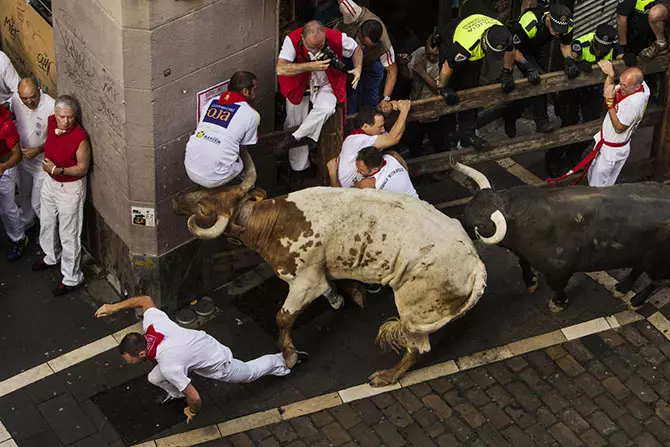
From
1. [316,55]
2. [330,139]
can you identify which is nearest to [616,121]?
[330,139]

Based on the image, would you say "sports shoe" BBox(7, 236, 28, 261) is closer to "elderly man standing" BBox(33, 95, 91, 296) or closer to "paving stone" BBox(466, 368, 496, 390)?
"elderly man standing" BBox(33, 95, 91, 296)

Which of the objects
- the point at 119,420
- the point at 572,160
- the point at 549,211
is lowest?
the point at 119,420

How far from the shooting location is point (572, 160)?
13.3m

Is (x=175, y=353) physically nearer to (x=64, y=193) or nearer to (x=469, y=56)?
(x=64, y=193)

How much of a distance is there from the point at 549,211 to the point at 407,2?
446cm

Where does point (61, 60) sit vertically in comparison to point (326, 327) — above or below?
above

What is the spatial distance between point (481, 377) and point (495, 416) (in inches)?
20.7

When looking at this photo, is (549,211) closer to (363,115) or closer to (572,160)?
(363,115)

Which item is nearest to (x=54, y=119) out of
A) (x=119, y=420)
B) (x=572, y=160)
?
(x=119, y=420)

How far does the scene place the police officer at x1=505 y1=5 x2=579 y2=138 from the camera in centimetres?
1193

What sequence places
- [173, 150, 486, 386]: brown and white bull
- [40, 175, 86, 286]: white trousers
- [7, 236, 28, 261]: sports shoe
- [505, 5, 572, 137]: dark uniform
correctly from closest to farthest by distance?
[173, 150, 486, 386]: brown and white bull, [40, 175, 86, 286]: white trousers, [7, 236, 28, 261]: sports shoe, [505, 5, 572, 137]: dark uniform

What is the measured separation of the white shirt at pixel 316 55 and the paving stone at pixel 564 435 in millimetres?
4106

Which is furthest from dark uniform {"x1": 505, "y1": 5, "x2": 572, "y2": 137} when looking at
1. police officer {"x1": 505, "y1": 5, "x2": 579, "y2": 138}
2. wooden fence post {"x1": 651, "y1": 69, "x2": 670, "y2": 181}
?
wooden fence post {"x1": 651, "y1": 69, "x2": 670, "y2": 181}

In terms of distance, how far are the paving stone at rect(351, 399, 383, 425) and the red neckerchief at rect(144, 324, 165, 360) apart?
214 cm
